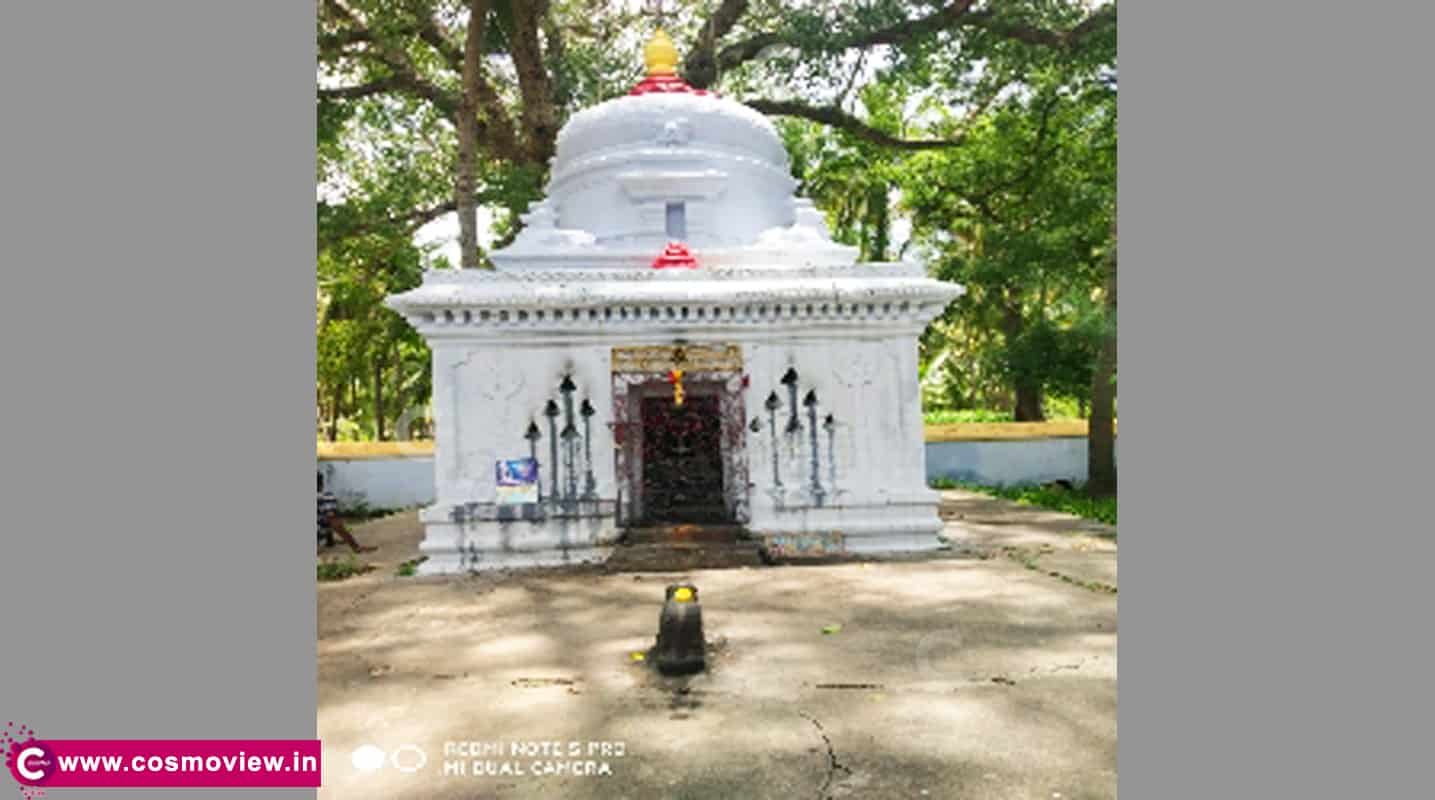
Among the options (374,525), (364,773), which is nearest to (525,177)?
(374,525)

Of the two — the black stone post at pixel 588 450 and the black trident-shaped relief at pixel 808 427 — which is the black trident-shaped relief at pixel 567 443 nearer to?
the black stone post at pixel 588 450

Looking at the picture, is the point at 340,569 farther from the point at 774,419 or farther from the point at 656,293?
the point at 774,419

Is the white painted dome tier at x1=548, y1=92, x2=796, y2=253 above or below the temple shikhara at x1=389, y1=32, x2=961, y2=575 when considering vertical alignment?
above

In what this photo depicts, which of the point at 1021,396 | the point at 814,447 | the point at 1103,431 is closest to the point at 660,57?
the point at 814,447

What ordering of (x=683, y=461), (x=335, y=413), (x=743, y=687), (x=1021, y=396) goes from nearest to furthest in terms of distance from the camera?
(x=743, y=687), (x=683, y=461), (x=1021, y=396), (x=335, y=413)

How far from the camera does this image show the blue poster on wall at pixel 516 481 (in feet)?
29.9

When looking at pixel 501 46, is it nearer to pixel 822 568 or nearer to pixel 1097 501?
pixel 822 568

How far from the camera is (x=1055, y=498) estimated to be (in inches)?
560

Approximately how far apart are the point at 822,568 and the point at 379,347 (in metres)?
20.5

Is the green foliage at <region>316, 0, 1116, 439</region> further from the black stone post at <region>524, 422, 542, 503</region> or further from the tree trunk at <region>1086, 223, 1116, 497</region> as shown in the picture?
the black stone post at <region>524, 422, 542, 503</region>

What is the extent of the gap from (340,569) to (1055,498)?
36.1 feet

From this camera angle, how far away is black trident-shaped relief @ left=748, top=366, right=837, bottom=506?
9383 mm

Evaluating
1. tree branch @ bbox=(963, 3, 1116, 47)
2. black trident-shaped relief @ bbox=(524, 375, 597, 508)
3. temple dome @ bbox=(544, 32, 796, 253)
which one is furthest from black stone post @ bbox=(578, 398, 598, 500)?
tree branch @ bbox=(963, 3, 1116, 47)

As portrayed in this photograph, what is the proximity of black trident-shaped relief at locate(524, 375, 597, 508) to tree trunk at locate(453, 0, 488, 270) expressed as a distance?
4.80 m
